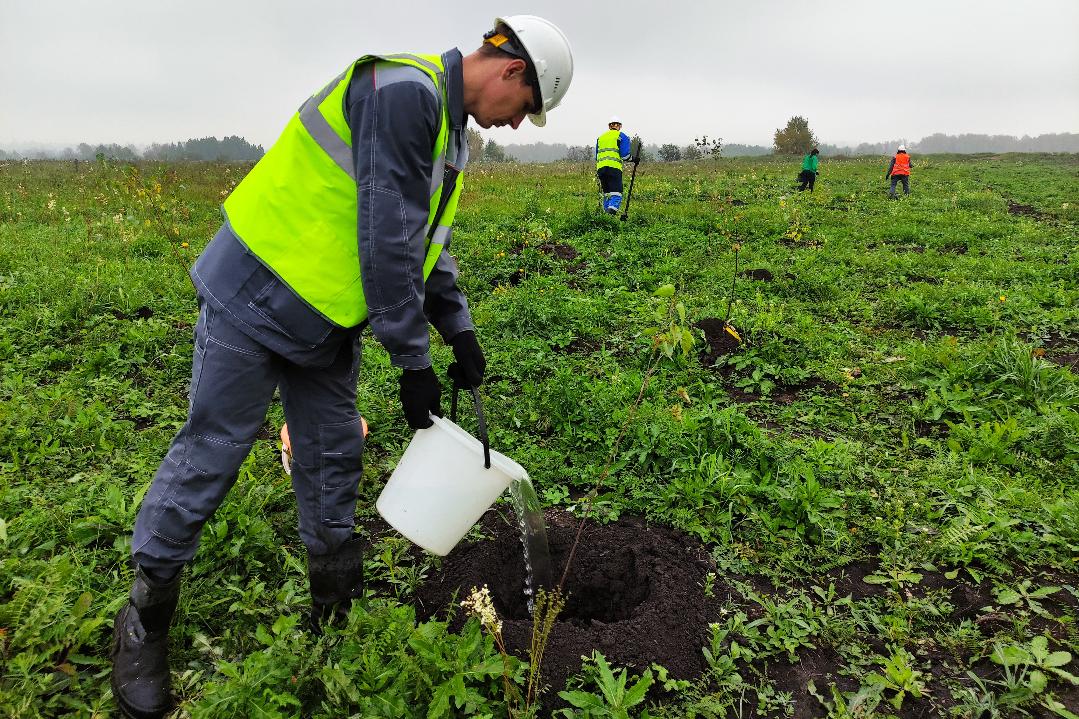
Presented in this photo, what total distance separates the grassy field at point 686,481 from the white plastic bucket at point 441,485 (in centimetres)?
29

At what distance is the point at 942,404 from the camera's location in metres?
3.80

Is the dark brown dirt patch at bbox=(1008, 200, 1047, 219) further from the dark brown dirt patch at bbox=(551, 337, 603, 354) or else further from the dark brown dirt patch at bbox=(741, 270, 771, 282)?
the dark brown dirt patch at bbox=(551, 337, 603, 354)

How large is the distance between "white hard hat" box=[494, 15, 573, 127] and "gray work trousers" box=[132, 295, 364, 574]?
1.10 m

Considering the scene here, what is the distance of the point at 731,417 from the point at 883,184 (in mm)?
15935

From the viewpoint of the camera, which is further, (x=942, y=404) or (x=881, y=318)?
(x=881, y=318)

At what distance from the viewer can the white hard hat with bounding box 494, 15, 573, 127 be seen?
6.02 feet

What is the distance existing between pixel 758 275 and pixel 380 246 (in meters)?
5.86

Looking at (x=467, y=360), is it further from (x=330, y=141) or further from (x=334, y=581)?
(x=334, y=581)

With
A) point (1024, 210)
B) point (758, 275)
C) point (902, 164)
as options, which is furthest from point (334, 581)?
point (902, 164)

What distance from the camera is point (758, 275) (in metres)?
6.73

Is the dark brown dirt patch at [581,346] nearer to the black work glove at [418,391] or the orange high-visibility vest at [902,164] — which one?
the black work glove at [418,391]

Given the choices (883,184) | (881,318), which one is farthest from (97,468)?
(883,184)

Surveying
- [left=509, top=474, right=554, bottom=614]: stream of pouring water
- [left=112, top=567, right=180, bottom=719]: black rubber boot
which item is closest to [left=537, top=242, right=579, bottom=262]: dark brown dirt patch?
[left=509, top=474, right=554, bottom=614]: stream of pouring water

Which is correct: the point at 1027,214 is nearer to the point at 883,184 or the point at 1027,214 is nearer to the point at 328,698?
the point at 883,184
